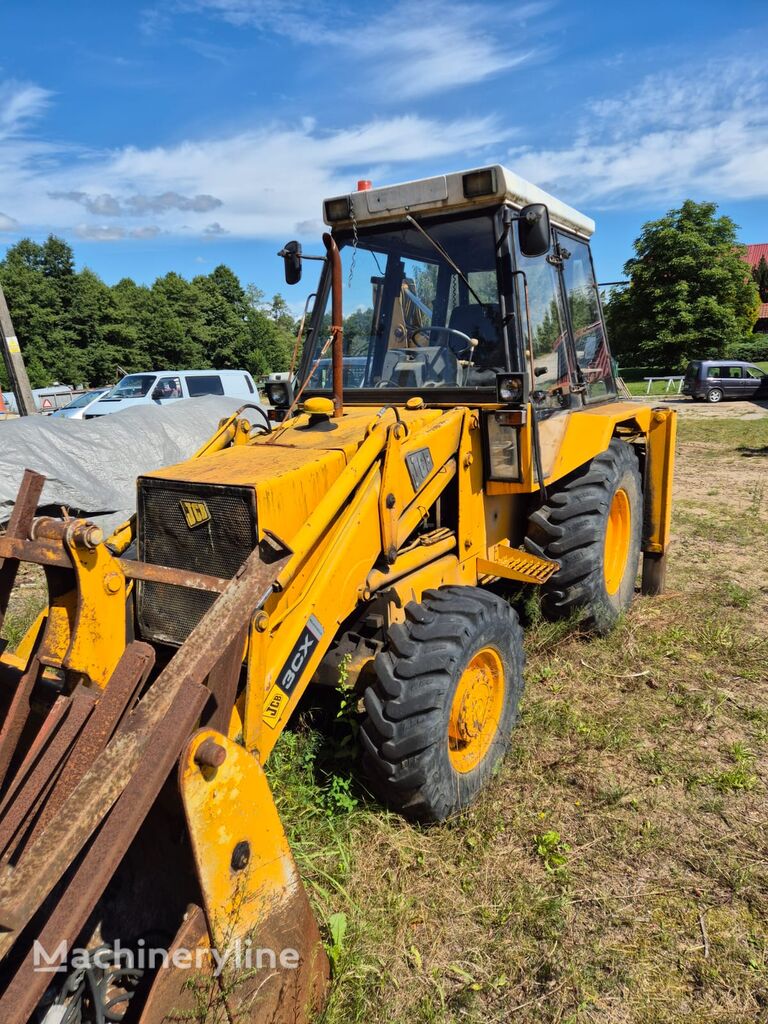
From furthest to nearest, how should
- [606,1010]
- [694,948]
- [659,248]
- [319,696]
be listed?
[659,248] → [319,696] → [694,948] → [606,1010]

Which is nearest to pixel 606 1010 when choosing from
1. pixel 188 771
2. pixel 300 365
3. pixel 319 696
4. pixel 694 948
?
pixel 694 948

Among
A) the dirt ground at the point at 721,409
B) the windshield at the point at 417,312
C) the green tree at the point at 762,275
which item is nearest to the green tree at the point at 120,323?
the dirt ground at the point at 721,409

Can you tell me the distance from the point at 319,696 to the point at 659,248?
37.6 m

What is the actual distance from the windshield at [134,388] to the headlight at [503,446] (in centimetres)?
1189

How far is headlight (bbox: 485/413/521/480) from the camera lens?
148 inches

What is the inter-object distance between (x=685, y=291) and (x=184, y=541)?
1465 inches

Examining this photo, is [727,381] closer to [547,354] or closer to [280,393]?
[547,354]

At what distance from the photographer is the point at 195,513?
2793mm

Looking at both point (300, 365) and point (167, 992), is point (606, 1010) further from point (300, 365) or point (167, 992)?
point (300, 365)

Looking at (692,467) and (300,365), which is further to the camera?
(692,467)

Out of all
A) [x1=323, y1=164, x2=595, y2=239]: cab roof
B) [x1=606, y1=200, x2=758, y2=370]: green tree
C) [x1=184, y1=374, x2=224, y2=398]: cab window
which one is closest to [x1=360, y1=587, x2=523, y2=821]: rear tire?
[x1=323, y1=164, x2=595, y2=239]: cab roof

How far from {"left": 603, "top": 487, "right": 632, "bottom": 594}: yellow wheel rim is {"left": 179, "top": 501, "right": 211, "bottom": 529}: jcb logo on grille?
338 centimetres

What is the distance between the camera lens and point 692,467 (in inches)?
479

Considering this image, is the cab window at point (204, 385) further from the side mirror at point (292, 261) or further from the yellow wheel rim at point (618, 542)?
the yellow wheel rim at point (618, 542)
